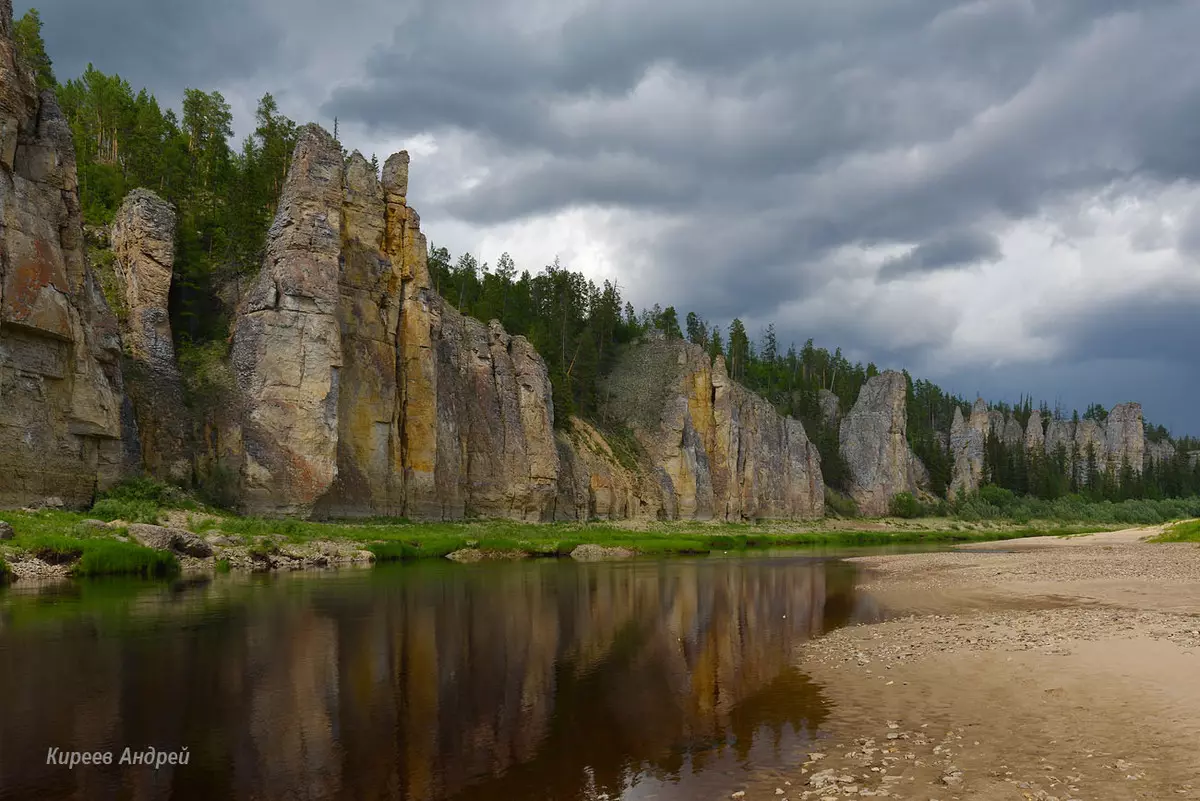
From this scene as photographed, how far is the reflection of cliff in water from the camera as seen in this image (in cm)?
1013

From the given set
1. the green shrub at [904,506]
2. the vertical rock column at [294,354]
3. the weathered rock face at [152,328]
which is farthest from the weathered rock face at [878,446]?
the weathered rock face at [152,328]

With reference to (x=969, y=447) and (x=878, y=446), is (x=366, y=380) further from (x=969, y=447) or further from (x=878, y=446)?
(x=969, y=447)

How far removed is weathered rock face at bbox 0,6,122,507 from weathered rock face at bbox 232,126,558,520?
10.8 m

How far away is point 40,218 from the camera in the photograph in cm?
3888

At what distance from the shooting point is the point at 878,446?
138 meters

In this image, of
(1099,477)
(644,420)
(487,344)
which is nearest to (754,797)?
(487,344)

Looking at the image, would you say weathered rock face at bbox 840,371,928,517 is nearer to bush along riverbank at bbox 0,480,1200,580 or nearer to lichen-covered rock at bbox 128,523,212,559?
bush along riverbank at bbox 0,480,1200,580

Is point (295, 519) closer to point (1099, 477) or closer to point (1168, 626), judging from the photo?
point (1168, 626)

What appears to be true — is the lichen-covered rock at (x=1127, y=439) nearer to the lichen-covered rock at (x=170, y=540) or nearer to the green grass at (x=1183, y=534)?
the green grass at (x=1183, y=534)

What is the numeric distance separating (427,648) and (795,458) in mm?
106012

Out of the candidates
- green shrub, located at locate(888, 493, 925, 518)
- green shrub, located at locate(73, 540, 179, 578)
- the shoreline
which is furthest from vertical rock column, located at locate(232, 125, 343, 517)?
green shrub, located at locate(888, 493, 925, 518)

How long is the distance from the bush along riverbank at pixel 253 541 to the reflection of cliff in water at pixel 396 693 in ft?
24.3

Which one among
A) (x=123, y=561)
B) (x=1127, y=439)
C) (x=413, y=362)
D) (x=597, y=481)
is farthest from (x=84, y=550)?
(x=1127, y=439)

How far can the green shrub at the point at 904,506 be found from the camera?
5162 inches
